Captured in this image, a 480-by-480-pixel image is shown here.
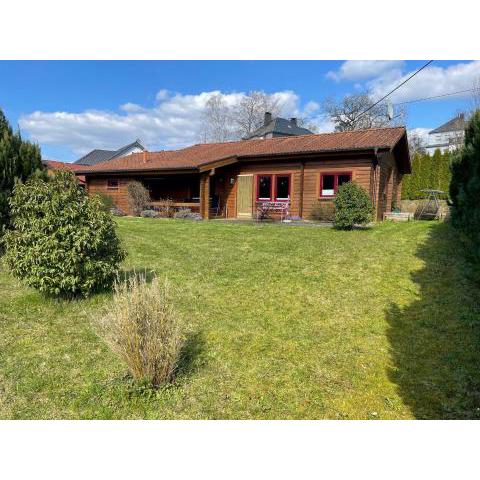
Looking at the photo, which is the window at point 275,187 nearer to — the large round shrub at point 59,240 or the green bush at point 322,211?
the green bush at point 322,211

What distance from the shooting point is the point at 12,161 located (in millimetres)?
6902

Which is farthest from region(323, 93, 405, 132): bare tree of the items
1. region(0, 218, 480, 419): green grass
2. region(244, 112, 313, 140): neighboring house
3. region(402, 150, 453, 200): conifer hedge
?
region(0, 218, 480, 419): green grass

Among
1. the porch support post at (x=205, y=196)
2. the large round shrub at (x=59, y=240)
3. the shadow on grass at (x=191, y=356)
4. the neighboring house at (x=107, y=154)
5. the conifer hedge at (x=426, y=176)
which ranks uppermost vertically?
the neighboring house at (x=107, y=154)

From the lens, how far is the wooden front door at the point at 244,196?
1980 cm

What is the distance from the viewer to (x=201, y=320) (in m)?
5.36

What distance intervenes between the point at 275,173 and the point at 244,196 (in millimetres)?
2065

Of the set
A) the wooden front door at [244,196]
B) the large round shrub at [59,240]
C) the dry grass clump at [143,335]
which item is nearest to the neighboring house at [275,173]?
the wooden front door at [244,196]

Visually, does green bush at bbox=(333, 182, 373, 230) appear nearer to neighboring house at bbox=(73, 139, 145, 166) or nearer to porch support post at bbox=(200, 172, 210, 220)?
porch support post at bbox=(200, 172, 210, 220)

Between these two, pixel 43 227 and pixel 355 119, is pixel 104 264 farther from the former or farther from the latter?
pixel 355 119

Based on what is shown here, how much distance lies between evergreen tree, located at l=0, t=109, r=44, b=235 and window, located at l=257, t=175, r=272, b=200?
13.1 m

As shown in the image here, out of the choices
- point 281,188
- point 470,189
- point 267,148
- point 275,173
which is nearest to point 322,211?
point 281,188

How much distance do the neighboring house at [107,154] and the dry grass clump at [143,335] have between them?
4811 cm

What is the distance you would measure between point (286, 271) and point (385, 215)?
12.4 m

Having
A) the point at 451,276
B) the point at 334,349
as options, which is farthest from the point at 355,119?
the point at 334,349
